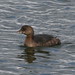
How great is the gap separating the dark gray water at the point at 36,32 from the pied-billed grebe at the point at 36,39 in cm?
33

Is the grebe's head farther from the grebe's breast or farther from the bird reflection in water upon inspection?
the bird reflection in water

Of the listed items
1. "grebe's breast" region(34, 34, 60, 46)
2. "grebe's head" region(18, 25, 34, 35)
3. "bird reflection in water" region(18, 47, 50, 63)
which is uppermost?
"grebe's head" region(18, 25, 34, 35)

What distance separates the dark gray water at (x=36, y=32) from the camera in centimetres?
1949

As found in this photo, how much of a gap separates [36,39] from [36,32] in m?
1.30

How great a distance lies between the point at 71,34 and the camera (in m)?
23.6

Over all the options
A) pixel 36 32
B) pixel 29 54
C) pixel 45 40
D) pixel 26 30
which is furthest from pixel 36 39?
pixel 29 54

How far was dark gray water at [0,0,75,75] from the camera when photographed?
1949 centimetres

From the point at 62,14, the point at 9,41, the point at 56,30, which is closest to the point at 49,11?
the point at 62,14

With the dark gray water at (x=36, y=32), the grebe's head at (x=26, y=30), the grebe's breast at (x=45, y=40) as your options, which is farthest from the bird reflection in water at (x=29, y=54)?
the grebe's head at (x=26, y=30)

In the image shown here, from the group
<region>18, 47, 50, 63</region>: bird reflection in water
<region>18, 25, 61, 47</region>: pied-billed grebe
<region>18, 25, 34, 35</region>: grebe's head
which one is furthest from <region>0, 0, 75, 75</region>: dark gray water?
<region>18, 25, 34, 35</region>: grebe's head

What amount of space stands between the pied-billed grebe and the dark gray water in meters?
0.33

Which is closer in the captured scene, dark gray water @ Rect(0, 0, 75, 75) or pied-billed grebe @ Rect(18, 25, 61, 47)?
dark gray water @ Rect(0, 0, 75, 75)

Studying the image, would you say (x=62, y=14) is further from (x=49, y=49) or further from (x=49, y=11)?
→ (x=49, y=49)

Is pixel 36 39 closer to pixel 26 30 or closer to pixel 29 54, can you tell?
pixel 26 30
